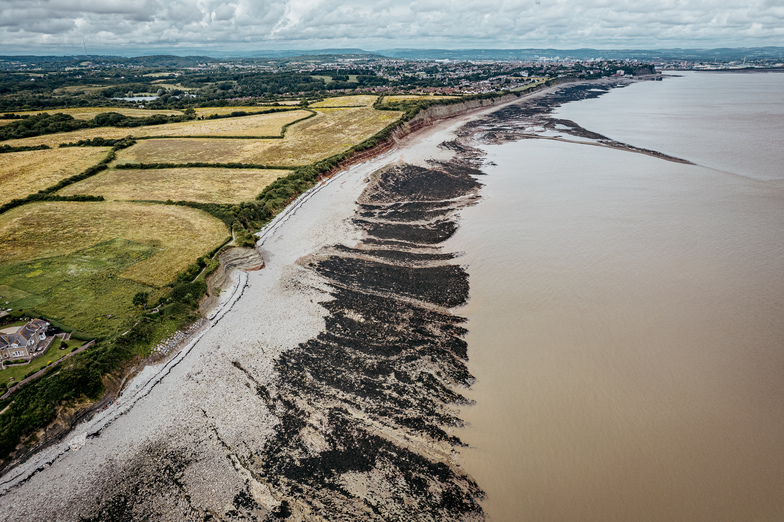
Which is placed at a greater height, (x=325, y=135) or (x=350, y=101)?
(x=350, y=101)

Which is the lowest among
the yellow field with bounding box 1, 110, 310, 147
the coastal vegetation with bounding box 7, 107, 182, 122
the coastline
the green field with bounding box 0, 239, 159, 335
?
the coastline

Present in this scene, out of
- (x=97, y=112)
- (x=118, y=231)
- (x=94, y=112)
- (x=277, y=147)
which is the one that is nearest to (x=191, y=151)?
(x=277, y=147)

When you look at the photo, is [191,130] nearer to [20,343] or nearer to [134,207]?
[134,207]

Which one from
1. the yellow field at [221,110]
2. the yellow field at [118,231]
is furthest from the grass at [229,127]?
the yellow field at [118,231]

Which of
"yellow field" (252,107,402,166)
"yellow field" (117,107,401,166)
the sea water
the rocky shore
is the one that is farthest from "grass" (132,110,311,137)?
the rocky shore

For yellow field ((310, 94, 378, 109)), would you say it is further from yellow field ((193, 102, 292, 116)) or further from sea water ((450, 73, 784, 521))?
sea water ((450, 73, 784, 521))

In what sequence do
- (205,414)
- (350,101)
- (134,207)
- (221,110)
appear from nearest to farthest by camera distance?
1. (205,414)
2. (134,207)
3. (221,110)
4. (350,101)
